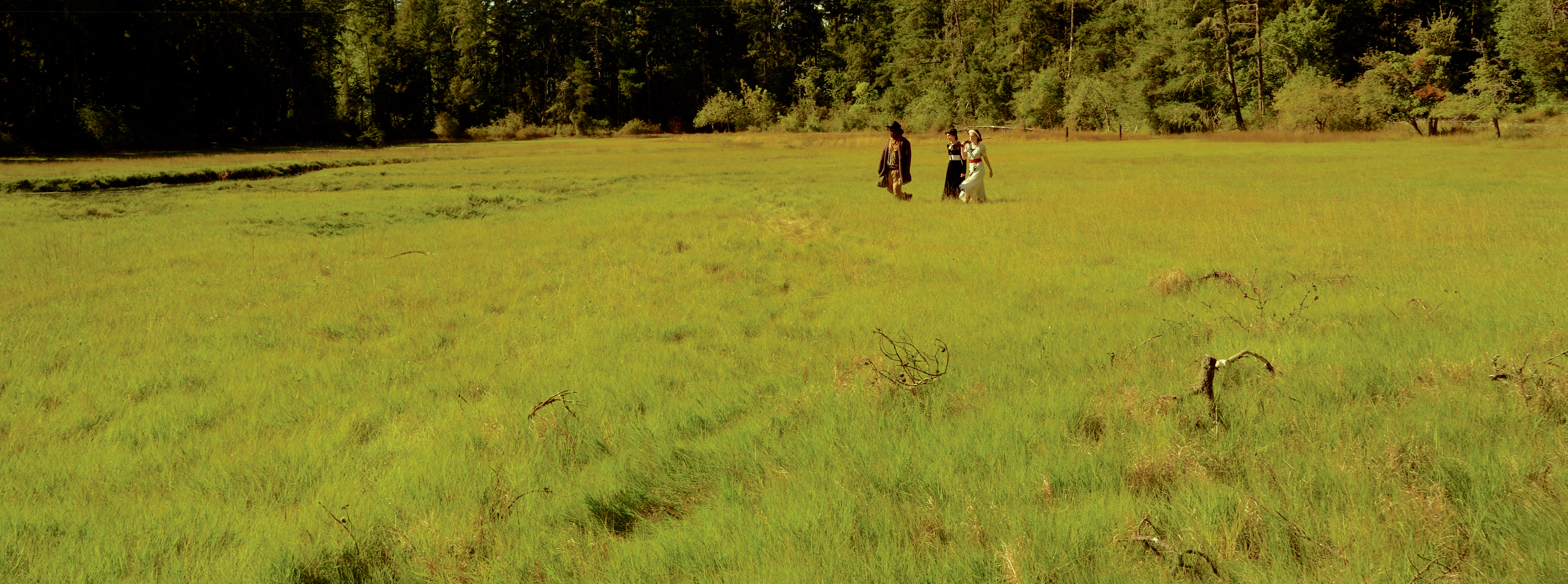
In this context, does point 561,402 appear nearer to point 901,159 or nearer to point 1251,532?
point 1251,532

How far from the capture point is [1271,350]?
21.1 feet

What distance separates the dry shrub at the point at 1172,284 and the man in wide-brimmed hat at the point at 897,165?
397 inches

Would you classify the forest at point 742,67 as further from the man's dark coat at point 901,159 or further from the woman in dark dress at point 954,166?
the man's dark coat at point 901,159

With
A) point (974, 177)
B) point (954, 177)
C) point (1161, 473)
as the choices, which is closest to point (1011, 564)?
point (1161, 473)

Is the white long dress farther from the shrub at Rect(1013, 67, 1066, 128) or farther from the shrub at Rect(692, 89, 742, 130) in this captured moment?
the shrub at Rect(692, 89, 742, 130)

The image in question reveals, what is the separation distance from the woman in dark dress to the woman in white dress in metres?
0.17

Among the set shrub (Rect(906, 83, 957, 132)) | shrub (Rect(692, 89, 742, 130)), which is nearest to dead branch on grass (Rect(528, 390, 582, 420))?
shrub (Rect(906, 83, 957, 132))

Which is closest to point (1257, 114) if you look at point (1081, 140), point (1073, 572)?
point (1081, 140)

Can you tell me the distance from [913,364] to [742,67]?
107 m

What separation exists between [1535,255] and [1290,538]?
9965 millimetres

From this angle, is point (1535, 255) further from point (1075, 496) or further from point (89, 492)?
point (89, 492)

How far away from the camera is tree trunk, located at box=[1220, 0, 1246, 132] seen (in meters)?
61.5

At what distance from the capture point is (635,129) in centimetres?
9475

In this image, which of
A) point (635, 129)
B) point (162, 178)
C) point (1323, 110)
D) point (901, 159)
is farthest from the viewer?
point (635, 129)
